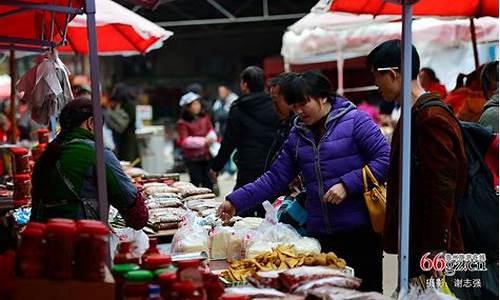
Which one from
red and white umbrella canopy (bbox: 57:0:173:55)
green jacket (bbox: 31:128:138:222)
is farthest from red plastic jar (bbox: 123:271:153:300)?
red and white umbrella canopy (bbox: 57:0:173:55)

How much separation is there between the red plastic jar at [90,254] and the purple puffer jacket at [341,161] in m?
1.76

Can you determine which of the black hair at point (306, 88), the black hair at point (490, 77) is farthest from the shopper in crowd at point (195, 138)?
the black hair at point (306, 88)

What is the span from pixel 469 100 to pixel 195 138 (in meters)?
5.02

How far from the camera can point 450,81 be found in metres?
14.2

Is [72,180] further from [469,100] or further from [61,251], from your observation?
[469,100]

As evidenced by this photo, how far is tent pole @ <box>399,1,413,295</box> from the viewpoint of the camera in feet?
12.2

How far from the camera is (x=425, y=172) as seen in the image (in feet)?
12.9

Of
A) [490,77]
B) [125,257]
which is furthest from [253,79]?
[125,257]

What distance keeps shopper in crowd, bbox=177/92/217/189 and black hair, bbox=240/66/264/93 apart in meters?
4.27

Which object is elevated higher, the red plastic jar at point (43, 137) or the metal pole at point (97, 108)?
the metal pole at point (97, 108)

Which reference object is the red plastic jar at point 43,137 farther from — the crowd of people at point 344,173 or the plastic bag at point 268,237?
the plastic bag at point 268,237

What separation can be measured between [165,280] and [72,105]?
1.63 metres

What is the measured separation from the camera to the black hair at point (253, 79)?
7.53 m

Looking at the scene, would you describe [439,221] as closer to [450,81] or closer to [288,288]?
[288,288]
